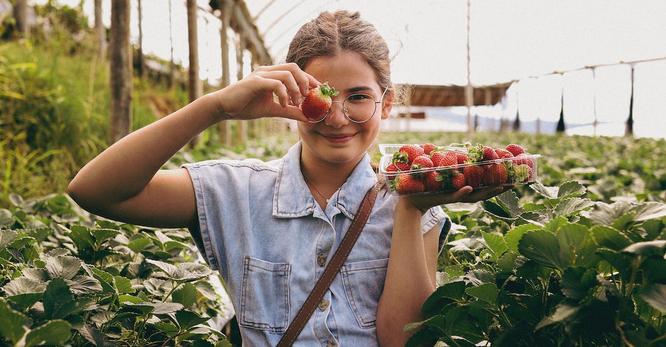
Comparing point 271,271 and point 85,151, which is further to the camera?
point 85,151

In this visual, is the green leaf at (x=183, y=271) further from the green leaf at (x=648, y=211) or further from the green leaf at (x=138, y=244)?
the green leaf at (x=648, y=211)

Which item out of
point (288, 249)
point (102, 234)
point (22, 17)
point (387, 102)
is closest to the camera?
point (288, 249)

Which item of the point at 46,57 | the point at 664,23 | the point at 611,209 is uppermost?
the point at 664,23

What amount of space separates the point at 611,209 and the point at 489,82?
3506 cm

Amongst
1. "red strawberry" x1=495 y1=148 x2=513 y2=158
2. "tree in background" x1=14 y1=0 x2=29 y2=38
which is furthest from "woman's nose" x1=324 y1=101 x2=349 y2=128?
"tree in background" x1=14 y1=0 x2=29 y2=38

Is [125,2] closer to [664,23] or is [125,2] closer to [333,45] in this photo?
[333,45]

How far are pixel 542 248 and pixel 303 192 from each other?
83 cm

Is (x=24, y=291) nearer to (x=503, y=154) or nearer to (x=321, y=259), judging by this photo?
(x=321, y=259)

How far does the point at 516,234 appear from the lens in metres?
1.40

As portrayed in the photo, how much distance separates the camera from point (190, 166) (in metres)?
1.92

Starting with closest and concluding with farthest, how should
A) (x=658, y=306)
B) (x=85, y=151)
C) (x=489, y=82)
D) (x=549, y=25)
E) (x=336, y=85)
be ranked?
(x=658, y=306) < (x=336, y=85) < (x=85, y=151) < (x=549, y=25) < (x=489, y=82)

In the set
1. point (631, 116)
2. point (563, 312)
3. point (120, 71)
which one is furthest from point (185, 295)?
point (631, 116)

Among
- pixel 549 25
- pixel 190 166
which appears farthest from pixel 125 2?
pixel 549 25

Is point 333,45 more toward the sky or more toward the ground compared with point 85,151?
more toward the sky
